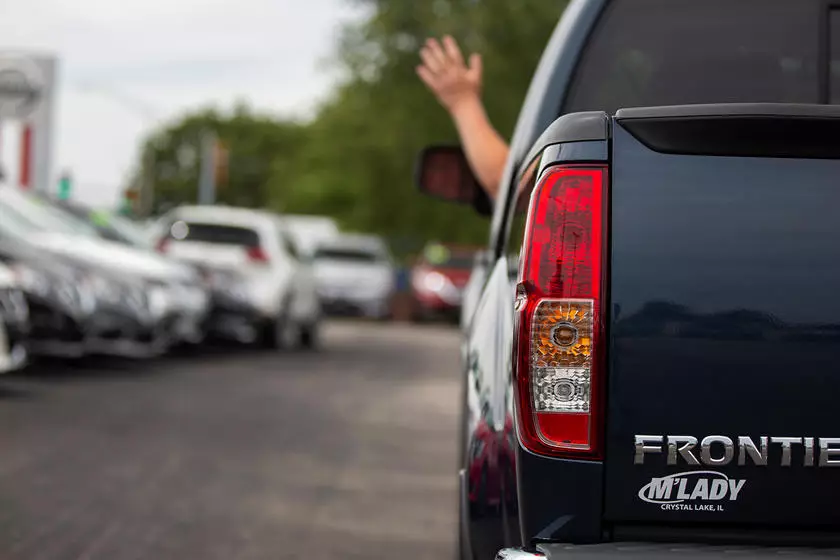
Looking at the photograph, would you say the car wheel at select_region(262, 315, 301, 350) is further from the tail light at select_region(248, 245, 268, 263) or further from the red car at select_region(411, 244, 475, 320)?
the red car at select_region(411, 244, 475, 320)

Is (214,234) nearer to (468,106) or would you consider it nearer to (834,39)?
(468,106)

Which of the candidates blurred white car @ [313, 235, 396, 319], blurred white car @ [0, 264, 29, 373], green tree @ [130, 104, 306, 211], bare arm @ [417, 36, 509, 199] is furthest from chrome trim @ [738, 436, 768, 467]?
green tree @ [130, 104, 306, 211]

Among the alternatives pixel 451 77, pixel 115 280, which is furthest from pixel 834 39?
pixel 115 280

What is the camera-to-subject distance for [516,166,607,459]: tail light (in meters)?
2.88

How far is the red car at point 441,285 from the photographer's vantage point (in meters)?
33.7

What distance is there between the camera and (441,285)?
3394 cm

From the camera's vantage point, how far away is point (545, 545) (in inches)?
113

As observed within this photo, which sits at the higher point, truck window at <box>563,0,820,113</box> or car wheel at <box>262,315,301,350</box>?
truck window at <box>563,0,820,113</box>

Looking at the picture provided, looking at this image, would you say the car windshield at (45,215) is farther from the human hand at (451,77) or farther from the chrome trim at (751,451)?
the chrome trim at (751,451)

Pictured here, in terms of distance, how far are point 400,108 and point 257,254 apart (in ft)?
81.4

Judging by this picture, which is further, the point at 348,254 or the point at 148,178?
the point at 148,178

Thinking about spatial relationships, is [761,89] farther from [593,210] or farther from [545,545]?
[545,545]

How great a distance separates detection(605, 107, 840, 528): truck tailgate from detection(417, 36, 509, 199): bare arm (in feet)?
9.01

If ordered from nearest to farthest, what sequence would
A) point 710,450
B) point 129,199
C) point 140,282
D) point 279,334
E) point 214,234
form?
point 710,450 < point 140,282 < point 214,234 < point 279,334 < point 129,199
